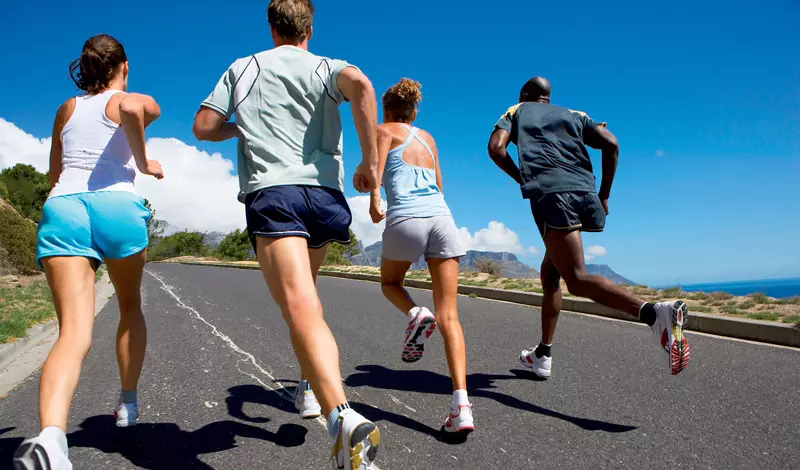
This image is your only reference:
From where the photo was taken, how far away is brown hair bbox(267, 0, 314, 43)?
7.62 ft

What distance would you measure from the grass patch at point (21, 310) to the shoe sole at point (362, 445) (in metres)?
5.29

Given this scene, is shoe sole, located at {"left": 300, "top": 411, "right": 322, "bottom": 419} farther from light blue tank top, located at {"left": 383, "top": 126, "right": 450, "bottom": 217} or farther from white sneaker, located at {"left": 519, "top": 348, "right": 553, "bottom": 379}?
white sneaker, located at {"left": 519, "top": 348, "right": 553, "bottom": 379}

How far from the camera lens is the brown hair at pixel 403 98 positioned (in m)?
3.33

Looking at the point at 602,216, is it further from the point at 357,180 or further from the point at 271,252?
the point at 271,252

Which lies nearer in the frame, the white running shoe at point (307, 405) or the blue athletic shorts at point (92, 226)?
the blue athletic shorts at point (92, 226)

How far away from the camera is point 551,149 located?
11.5 ft

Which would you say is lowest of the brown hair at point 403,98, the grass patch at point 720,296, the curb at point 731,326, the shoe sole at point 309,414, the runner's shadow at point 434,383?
the shoe sole at point 309,414

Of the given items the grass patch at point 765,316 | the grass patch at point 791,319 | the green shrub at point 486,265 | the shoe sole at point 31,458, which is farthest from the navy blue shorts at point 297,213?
the green shrub at point 486,265

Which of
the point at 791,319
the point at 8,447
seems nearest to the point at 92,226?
the point at 8,447

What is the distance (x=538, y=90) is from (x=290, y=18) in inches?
83.9

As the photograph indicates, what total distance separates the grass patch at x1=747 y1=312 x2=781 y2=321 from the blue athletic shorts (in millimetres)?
6195

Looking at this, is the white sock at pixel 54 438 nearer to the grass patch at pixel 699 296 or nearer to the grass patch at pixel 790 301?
the grass patch at pixel 790 301

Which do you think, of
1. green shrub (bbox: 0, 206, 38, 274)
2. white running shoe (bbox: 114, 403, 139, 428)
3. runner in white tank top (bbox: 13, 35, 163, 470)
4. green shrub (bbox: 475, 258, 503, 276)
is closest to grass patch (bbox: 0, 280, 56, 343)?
white running shoe (bbox: 114, 403, 139, 428)

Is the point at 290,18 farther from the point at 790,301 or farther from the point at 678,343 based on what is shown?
the point at 790,301
